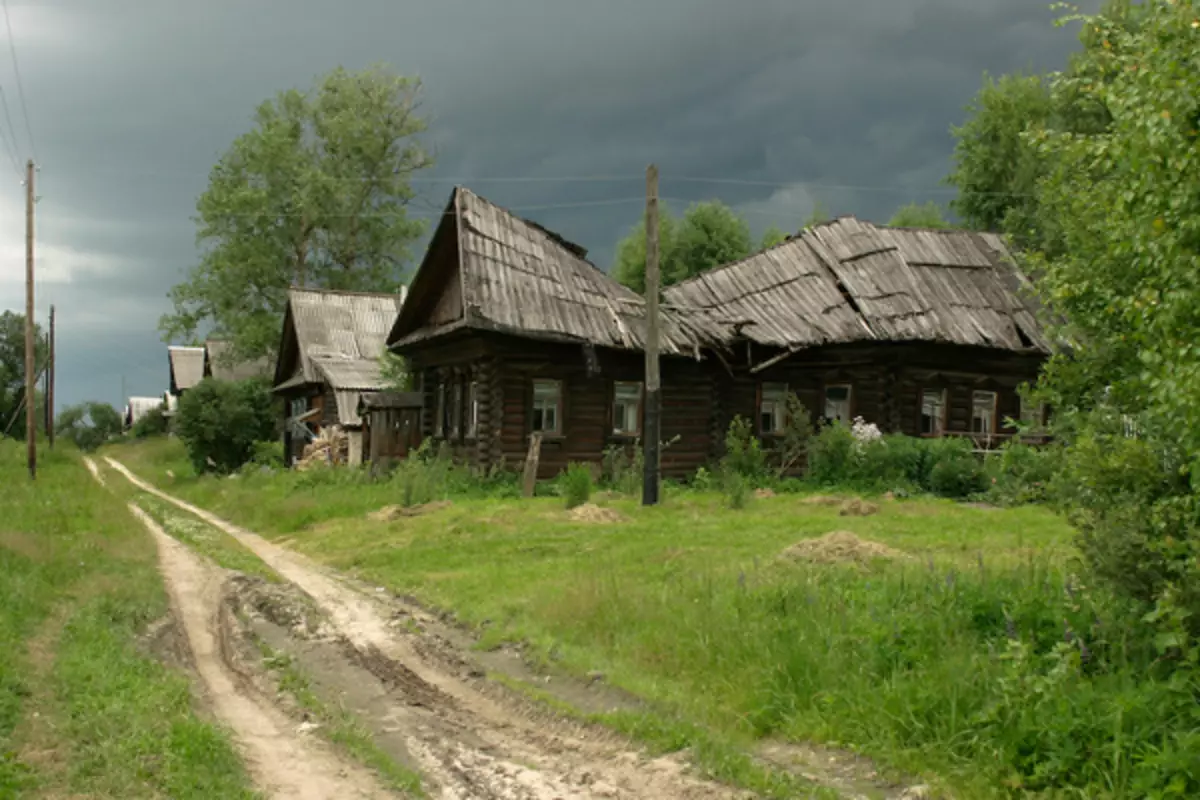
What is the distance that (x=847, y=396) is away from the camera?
26281 mm

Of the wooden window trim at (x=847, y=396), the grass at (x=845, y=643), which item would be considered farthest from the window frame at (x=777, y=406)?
the grass at (x=845, y=643)

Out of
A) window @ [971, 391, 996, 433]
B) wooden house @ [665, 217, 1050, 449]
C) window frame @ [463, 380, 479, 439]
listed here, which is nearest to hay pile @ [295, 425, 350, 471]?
window frame @ [463, 380, 479, 439]

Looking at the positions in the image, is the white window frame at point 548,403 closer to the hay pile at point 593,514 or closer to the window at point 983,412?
the hay pile at point 593,514

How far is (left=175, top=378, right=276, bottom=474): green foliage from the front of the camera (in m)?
32.2

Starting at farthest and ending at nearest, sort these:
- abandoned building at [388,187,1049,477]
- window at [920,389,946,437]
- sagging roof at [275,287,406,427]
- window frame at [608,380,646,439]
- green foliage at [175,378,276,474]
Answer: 1. sagging roof at [275,287,406,427]
2. green foliage at [175,378,276,474]
3. window at [920,389,946,437]
4. window frame at [608,380,646,439]
5. abandoned building at [388,187,1049,477]

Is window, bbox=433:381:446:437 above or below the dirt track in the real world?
above

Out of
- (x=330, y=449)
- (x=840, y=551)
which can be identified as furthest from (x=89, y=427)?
(x=840, y=551)

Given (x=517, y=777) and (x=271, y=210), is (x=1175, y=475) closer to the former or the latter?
(x=517, y=777)

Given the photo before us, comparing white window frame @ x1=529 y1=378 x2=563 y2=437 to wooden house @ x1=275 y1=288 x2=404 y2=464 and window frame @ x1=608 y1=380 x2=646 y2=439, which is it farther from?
wooden house @ x1=275 y1=288 x2=404 y2=464

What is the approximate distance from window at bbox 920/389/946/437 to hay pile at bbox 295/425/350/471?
16.6 m

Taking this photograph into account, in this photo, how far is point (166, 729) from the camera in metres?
6.08

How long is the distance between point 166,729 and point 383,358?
27046mm

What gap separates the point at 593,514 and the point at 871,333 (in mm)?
11606

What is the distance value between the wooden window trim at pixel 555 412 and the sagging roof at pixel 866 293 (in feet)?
13.9
